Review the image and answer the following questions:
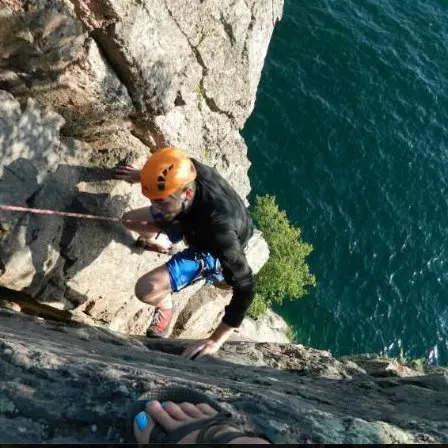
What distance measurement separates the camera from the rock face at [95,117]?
9727 millimetres

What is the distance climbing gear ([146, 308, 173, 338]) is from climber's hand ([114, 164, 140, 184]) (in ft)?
9.16

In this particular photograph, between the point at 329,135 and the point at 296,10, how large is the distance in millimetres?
11117

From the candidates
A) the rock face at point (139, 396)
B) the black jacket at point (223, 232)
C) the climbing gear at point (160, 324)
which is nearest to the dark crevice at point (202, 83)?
the black jacket at point (223, 232)

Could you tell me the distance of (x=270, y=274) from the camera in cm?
3356

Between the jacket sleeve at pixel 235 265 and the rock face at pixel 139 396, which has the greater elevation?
the jacket sleeve at pixel 235 265

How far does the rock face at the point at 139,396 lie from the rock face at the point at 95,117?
2.35m

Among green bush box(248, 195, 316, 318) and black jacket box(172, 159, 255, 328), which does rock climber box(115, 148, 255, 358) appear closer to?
black jacket box(172, 159, 255, 328)

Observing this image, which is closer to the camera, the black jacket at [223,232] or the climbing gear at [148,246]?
the black jacket at [223,232]

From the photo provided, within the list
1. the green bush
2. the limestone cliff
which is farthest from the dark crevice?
the green bush

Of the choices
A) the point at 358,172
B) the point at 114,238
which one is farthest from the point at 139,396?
the point at 358,172

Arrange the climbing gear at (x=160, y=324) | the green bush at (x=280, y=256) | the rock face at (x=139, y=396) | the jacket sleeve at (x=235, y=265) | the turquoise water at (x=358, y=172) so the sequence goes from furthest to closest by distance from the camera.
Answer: the turquoise water at (x=358, y=172) < the green bush at (x=280, y=256) < the climbing gear at (x=160, y=324) < the jacket sleeve at (x=235, y=265) < the rock face at (x=139, y=396)

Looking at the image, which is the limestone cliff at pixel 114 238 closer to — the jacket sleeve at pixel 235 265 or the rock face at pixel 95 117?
the rock face at pixel 95 117

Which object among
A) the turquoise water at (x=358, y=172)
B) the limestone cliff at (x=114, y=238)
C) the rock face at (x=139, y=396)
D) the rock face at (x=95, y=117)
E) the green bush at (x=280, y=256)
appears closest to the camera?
the rock face at (x=139, y=396)

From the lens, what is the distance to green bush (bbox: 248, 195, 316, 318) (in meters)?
32.9
